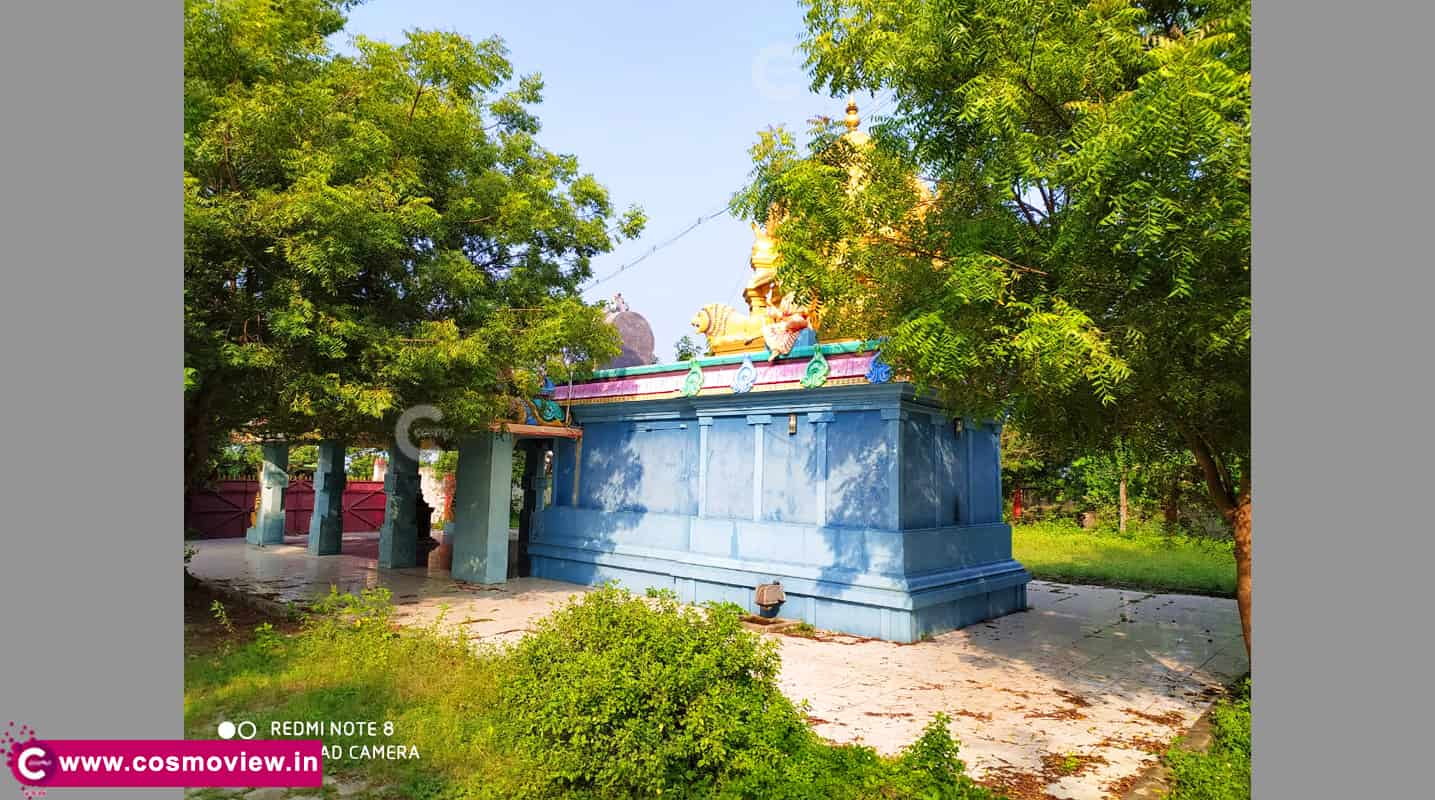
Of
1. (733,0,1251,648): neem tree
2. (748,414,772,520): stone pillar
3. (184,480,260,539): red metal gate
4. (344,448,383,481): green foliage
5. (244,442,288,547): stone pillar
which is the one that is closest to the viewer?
(733,0,1251,648): neem tree

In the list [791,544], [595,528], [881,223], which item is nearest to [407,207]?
[881,223]

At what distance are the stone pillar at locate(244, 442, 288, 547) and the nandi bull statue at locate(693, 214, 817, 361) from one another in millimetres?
11696

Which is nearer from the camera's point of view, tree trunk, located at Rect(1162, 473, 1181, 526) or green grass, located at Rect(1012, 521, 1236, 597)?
green grass, located at Rect(1012, 521, 1236, 597)

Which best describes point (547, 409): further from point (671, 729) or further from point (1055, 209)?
point (671, 729)

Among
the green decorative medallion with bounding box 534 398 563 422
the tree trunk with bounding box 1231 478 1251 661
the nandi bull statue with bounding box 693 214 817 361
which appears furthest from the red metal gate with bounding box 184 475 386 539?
the tree trunk with bounding box 1231 478 1251 661

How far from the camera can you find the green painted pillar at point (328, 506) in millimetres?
16781

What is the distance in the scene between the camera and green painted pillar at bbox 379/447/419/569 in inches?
581

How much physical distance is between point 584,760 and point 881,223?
4.77 m

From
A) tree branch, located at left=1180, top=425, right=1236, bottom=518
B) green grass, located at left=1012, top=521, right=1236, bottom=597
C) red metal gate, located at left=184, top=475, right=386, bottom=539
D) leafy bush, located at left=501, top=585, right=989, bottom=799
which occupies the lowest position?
green grass, located at left=1012, top=521, right=1236, bottom=597

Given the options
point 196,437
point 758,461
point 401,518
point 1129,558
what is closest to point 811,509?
point 758,461

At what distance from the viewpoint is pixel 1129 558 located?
18.3 m

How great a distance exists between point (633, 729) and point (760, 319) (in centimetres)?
927

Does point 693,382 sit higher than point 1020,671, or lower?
higher
